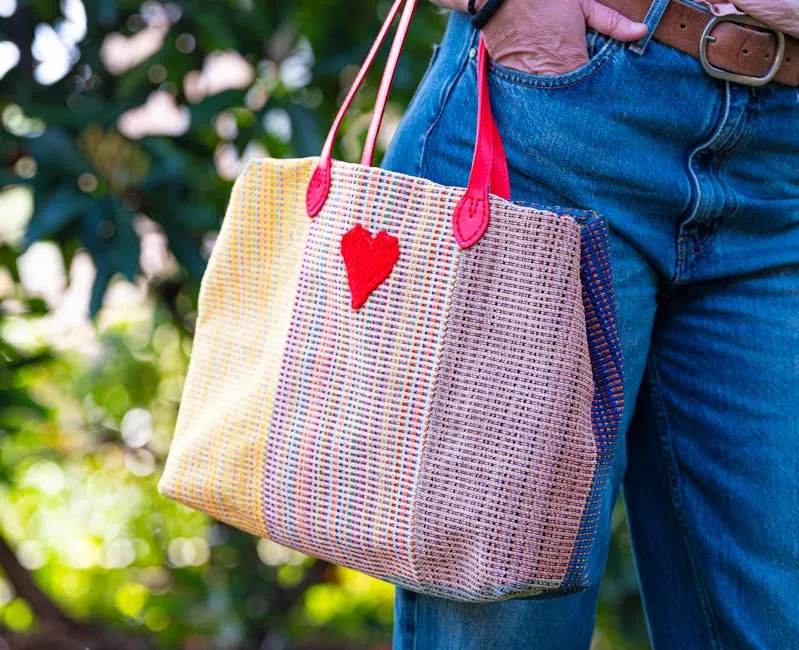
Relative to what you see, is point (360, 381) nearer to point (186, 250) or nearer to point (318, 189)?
point (318, 189)

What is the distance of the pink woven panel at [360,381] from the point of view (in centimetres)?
88

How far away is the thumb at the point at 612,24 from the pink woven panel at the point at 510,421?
17 cm

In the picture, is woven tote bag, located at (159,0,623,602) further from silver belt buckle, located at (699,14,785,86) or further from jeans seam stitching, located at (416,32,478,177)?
silver belt buckle, located at (699,14,785,86)

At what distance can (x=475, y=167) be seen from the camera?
0.89m

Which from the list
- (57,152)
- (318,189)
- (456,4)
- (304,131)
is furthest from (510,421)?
(57,152)

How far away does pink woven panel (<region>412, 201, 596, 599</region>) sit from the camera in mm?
852

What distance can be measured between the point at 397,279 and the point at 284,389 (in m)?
0.15

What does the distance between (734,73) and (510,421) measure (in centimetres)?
36

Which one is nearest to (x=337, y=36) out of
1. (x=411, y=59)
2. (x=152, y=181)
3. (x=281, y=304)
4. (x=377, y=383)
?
(x=411, y=59)

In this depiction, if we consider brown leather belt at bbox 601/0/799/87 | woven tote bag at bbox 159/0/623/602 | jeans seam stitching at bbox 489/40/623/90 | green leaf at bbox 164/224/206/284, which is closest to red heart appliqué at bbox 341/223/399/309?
woven tote bag at bbox 159/0/623/602

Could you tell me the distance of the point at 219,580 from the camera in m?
2.36

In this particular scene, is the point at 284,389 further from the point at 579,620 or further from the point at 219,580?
the point at 219,580

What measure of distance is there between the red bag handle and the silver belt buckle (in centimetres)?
19

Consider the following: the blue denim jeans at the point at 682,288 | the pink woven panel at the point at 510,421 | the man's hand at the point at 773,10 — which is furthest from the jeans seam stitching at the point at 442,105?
the man's hand at the point at 773,10
